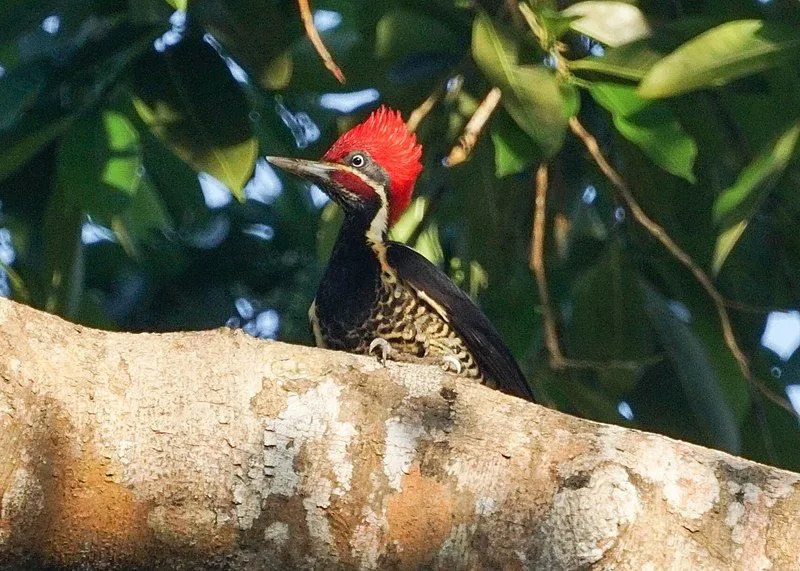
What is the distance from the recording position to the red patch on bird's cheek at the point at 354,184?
15.1 ft

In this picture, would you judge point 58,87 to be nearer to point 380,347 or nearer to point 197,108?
point 197,108

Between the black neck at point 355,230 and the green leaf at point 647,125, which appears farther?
the black neck at point 355,230

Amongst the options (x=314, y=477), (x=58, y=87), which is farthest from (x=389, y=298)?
(x=314, y=477)

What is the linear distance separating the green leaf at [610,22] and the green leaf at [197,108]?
0.87 m

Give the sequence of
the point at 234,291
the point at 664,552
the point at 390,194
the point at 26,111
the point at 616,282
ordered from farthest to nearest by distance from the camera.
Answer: the point at 234,291, the point at 390,194, the point at 616,282, the point at 26,111, the point at 664,552

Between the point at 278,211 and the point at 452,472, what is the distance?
3.00m

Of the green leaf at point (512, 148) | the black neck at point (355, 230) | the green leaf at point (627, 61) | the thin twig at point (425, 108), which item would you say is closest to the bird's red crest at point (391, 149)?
the black neck at point (355, 230)

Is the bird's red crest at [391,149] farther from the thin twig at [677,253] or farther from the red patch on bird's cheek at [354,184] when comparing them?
the thin twig at [677,253]

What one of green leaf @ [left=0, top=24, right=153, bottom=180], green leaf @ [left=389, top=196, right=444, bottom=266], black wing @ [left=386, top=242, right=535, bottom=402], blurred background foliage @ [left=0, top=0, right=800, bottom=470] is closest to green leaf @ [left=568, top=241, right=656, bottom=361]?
blurred background foliage @ [left=0, top=0, right=800, bottom=470]

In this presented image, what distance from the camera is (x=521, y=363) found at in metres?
4.25

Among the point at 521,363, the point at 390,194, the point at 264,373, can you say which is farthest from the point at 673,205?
the point at 264,373

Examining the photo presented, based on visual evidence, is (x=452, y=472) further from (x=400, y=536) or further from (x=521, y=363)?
(x=521, y=363)

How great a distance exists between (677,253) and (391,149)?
1.09m

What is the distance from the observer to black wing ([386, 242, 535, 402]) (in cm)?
418
